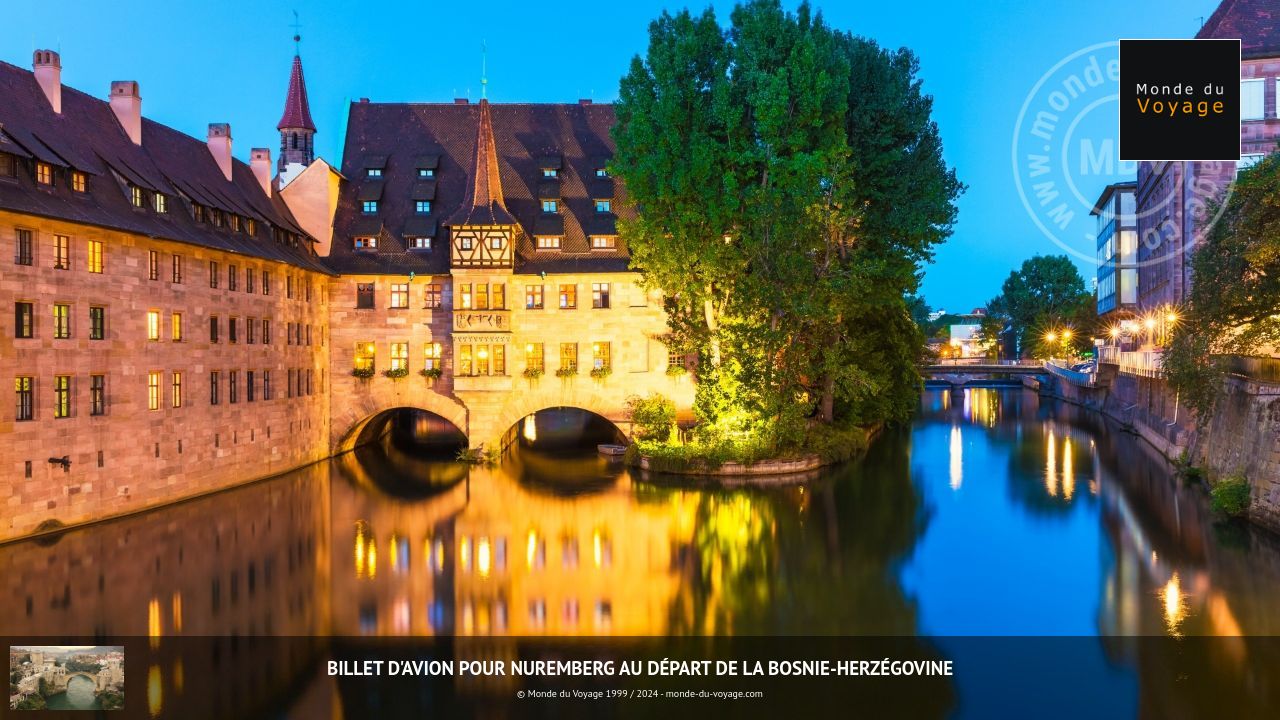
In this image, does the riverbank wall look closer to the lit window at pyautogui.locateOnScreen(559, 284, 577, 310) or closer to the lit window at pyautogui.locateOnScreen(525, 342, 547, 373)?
the lit window at pyautogui.locateOnScreen(559, 284, 577, 310)

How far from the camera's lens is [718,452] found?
3412cm

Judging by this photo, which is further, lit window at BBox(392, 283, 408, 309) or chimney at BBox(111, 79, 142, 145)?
lit window at BBox(392, 283, 408, 309)

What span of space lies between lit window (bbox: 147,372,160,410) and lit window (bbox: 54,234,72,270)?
421 cm

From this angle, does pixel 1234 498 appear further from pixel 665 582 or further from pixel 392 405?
pixel 392 405

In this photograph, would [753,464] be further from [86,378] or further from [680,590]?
[86,378]

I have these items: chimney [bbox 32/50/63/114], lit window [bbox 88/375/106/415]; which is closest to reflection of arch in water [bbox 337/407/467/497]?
lit window [bbox 88/375/106/415]

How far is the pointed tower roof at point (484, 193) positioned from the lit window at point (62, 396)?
15938mm

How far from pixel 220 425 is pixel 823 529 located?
789 inches

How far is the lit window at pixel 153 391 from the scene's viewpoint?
26406 millimetres

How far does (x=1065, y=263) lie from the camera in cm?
11225

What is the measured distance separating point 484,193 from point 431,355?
716cm

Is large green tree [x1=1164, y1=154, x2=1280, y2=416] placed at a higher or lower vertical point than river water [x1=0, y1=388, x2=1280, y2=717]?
higher

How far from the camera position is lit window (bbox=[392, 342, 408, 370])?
37.8 meters

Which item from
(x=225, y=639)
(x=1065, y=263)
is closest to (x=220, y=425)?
(x=225, y=639)
